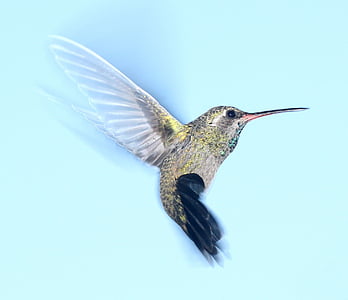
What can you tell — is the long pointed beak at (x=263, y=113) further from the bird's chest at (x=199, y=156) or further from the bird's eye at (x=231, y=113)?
the bird's chest at (x=199, y=156)

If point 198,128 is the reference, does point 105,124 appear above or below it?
below

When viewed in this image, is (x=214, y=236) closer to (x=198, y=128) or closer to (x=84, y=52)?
(x=198, y=128)

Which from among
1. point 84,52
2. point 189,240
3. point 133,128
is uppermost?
point 84,52

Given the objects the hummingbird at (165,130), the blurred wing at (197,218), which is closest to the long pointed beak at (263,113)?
the hummingbird at (165,130)

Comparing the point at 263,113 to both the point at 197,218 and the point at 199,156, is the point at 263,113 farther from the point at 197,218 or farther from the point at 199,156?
the point at 197,218

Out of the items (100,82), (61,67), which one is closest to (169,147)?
(100,82)

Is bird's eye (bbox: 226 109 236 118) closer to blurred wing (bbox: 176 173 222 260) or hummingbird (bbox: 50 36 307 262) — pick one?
hummingbird (bbox: 50 36 307 262)

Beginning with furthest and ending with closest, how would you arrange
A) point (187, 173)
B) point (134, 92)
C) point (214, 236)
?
point (134, 92)
point (187, 173)
point (214, 236)

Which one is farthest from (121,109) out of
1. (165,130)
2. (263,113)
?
(263,113)
